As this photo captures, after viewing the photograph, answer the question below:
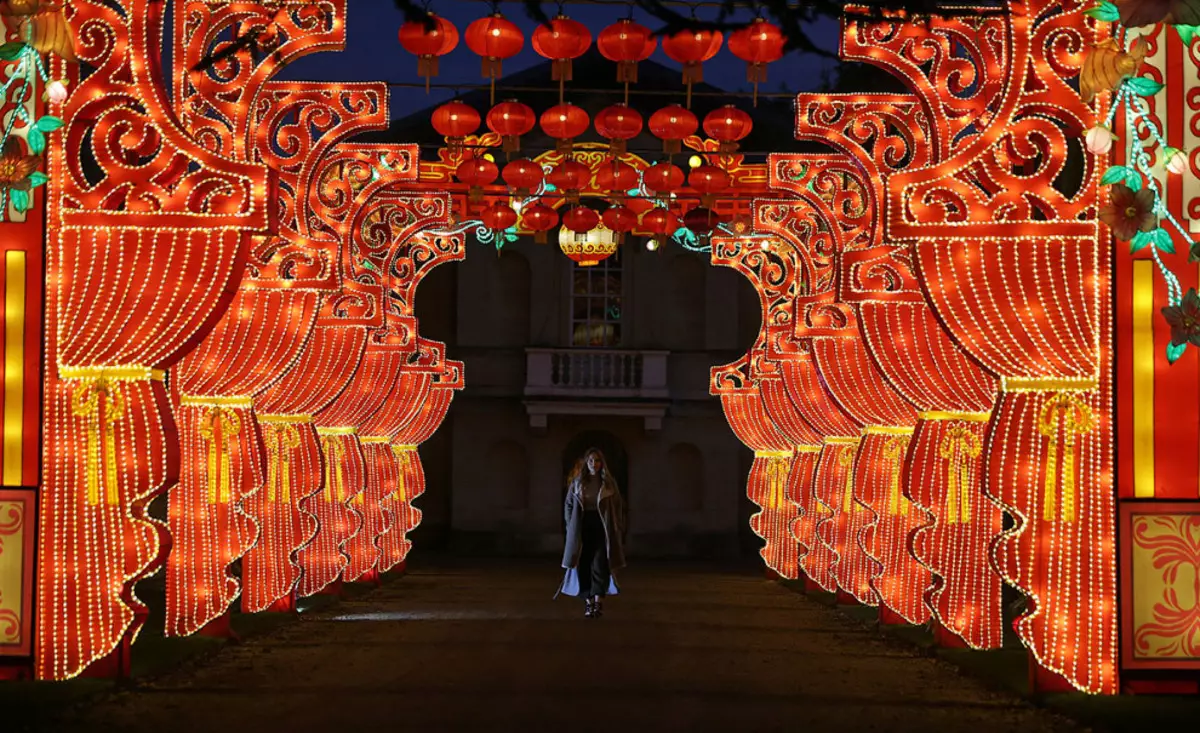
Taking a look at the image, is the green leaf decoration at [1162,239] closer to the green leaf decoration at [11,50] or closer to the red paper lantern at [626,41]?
the red paper lantern at [626,41]

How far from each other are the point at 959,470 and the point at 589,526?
5.92 m

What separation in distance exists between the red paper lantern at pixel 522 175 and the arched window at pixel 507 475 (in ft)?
59.3

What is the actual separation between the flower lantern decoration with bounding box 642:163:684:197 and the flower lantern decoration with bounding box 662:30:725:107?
4846 millimetres

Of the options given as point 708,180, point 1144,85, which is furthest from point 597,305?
point 1144,85

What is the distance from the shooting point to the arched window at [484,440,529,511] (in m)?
34.9

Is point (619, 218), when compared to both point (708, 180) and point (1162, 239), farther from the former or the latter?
point (1162, 239)

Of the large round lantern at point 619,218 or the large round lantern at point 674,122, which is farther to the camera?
the large round lantern at point 619,218

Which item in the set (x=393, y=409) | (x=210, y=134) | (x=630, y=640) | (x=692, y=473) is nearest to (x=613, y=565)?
(x=630, y=640)

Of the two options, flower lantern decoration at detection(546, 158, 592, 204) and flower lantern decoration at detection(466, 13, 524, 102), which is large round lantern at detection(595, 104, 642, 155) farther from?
flower lantern decoration at detection(466, 13, 524, 102)

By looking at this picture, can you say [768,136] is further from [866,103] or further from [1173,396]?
[1173,396]

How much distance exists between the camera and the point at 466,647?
14.7 metres

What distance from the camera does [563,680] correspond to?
39.9 ft

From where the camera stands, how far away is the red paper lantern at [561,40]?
12.4 meters

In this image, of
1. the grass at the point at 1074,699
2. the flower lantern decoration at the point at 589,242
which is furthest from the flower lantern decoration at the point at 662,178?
the grass at the point at 1074,699
